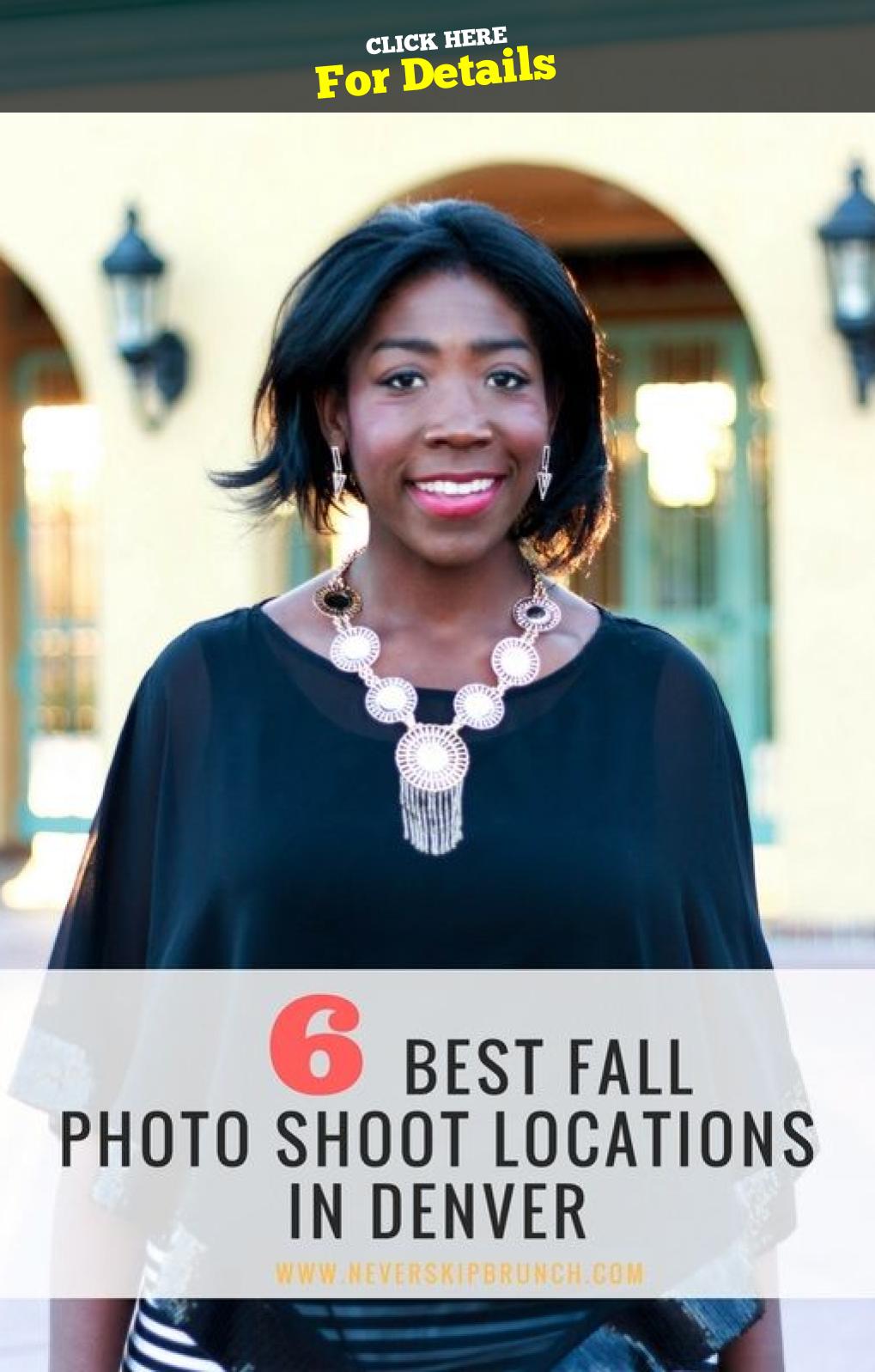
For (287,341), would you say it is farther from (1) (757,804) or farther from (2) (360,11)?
(1) (757,804)

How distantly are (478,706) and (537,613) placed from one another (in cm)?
14

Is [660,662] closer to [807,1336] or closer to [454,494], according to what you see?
[454,494]

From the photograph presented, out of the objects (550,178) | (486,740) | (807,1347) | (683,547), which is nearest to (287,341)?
(486,740)

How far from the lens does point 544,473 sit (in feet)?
6.52

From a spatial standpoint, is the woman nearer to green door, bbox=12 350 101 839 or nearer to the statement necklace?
the statement necklace

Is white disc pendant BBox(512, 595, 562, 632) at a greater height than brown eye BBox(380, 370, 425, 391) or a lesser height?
lesser

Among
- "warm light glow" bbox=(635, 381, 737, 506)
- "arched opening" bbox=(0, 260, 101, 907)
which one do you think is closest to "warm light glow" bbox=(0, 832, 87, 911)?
"arched opening" bbox=(0, 260, 101, 907)

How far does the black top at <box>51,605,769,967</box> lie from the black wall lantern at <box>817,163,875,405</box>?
6.34 m

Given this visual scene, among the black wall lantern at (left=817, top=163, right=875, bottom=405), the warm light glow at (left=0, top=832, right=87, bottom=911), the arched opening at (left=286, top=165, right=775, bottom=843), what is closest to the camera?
the black wall lantern at (left=817, top=163, right=875, bottom=405)

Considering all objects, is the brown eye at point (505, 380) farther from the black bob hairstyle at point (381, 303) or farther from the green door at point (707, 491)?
the green door at point (707, 491)

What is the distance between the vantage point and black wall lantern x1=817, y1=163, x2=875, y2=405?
8.00 metres

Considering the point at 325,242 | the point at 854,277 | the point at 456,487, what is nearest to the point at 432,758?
the point at 456,487

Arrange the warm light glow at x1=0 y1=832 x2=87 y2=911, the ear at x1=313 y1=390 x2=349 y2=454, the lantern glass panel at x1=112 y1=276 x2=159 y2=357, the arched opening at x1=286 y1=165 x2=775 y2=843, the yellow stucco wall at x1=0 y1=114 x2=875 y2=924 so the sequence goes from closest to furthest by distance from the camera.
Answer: the ear at x1=313 y1=390 x2=349 y2=454
the yellow stucco wall at x1=0 y1=114 x2=875 y2=924
the lantern glass panel at x1=112 y1=276 x2=159 y2=357
the warm light glow at x1=0 y1=832 x2=87 y2=911
the arched opening at x1=286 y1=165 x2=775 y2=843

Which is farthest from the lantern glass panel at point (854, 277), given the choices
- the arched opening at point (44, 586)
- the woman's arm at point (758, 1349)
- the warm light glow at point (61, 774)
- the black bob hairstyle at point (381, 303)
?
the woman's arm at point (758, 1349)
